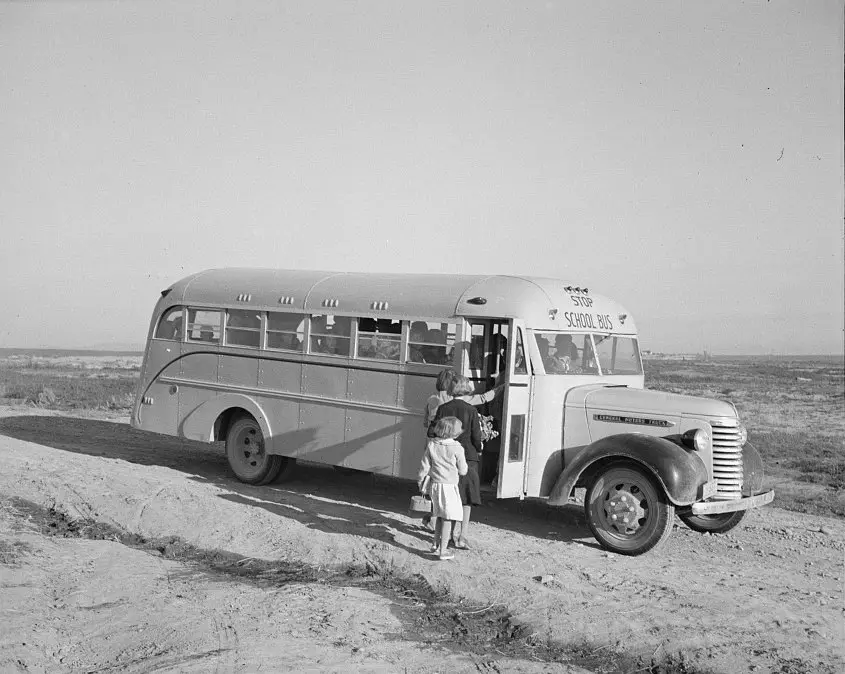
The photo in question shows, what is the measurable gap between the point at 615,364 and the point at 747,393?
27.7 m

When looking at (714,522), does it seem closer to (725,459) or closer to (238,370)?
(725,459)

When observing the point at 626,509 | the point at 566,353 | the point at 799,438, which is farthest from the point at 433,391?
the point at 799,438

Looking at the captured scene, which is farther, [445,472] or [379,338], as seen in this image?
[379,338]

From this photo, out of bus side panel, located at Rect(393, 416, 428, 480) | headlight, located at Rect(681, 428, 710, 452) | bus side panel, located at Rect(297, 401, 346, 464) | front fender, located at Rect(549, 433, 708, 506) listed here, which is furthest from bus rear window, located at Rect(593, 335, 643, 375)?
bus side panel, located at Rect(297, 401, 346, 464)

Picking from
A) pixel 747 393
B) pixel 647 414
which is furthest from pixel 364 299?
pixel 747 393

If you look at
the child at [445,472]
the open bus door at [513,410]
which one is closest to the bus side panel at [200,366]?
the open bus door at [513,410]

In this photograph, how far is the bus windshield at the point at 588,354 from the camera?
32.5 ft

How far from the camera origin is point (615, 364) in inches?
420

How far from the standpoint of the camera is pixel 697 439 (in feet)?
29.8

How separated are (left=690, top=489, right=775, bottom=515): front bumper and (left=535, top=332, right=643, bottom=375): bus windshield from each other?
6.58 feet

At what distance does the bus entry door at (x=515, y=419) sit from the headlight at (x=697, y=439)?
160cm

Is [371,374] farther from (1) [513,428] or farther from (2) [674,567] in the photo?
(2) [674,567]

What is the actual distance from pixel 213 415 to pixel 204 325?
127 cm

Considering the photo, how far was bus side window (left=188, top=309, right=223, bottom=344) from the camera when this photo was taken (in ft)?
41.2
